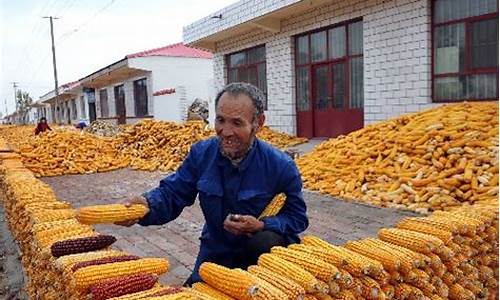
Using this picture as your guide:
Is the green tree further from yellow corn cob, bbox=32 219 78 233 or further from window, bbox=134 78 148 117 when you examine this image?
yellow corn cob, bbox=32 219 78 233

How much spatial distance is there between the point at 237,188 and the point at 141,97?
84.7 ft

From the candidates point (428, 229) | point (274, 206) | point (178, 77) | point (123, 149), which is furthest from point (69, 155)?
point (178, 77)

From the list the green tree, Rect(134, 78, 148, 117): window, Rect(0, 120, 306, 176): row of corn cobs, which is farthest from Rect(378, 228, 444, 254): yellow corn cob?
the green tree

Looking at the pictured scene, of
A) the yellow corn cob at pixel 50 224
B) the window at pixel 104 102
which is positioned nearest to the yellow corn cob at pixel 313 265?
the yellow corn cob at pixel 50 224

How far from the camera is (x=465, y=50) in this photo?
9.43 meters

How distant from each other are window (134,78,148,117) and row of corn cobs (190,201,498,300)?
81.7 ft

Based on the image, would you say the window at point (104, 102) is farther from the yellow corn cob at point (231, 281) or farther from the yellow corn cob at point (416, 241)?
the yellow corn cob at point (231, 281)

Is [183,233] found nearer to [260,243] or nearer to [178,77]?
[260,243]

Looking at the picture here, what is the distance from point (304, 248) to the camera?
2.22 metres

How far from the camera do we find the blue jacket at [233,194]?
→ 2561mm

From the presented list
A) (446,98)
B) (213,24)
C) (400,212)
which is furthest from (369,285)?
(213,24)

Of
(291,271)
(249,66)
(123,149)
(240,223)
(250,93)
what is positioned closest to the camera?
(291,271)

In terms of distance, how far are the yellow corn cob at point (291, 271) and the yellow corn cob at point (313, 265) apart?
0.04 meters

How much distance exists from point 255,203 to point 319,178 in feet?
19.0
